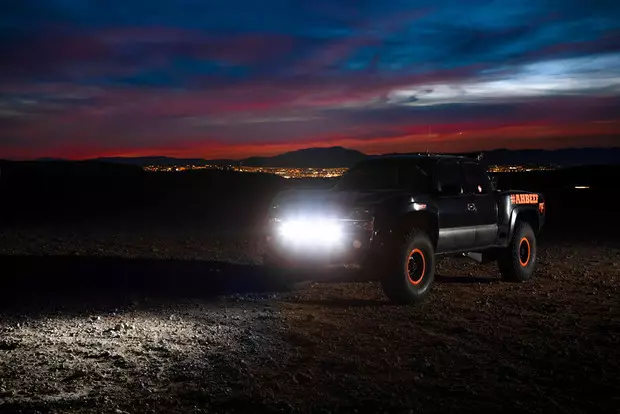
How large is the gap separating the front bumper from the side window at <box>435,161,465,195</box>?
1.69 meters

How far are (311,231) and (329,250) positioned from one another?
15.1 inches

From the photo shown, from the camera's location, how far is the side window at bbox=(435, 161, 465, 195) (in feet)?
35.1

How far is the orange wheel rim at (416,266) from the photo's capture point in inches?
398

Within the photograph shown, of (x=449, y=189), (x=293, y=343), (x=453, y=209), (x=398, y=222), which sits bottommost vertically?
(x=293, y=343)

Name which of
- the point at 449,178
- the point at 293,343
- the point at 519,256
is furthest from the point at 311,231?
the point at 519,256

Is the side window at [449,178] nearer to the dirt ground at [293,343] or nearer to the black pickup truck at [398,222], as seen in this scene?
the black pickup truck at [398,222]

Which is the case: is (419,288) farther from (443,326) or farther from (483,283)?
(483,283)

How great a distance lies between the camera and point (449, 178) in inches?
439

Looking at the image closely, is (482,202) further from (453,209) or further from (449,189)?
(449,189)

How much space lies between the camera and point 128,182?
44000 mm

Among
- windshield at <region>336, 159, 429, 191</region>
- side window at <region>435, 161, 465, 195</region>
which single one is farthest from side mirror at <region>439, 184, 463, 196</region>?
windshield at <region>336, 159, 429, 191</region>

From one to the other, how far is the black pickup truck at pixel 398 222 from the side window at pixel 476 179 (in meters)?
0.02

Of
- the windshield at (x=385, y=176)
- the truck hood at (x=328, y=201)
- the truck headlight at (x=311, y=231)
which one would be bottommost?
the truck headlight at (x=311, y=231)

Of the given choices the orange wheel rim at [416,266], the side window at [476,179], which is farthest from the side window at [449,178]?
the orange wheel rim at [416,266]
